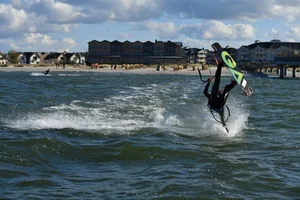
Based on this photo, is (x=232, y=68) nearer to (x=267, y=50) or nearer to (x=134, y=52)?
(x=267, y=50)

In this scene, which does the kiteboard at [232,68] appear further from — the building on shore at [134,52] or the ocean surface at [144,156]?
the building on shore at [134,52]

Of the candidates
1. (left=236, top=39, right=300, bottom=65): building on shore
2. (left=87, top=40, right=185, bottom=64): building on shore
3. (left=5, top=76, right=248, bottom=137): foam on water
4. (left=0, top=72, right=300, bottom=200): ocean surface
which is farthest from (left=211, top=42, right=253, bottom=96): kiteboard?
(left=87, top=40, right=185, bottom=64): building on shore

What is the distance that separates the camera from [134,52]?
174000mm

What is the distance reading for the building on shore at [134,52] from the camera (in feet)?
558

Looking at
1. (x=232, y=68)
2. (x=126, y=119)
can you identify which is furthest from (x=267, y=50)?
(x=232, y=68)

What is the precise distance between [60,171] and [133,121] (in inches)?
386

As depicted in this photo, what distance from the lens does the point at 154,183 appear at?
38.7 ft

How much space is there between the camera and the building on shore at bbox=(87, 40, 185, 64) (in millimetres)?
170000

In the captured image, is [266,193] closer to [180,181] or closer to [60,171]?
[180,181]

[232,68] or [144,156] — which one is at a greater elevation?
[232,68]

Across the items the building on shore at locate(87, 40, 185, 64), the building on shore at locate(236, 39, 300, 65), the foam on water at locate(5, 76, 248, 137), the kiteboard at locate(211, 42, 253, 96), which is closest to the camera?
the kiteboard at locate(211, 42, 253, 96)

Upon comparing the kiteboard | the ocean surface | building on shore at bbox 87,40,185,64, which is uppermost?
building on shore at bbox 87,40,185,64

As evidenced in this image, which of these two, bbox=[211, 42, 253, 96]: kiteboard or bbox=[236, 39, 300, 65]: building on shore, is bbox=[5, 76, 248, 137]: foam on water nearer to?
bbox=[211, 42, 253, 96]: kiteboard

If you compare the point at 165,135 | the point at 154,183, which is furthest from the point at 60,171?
the point at 165,135
